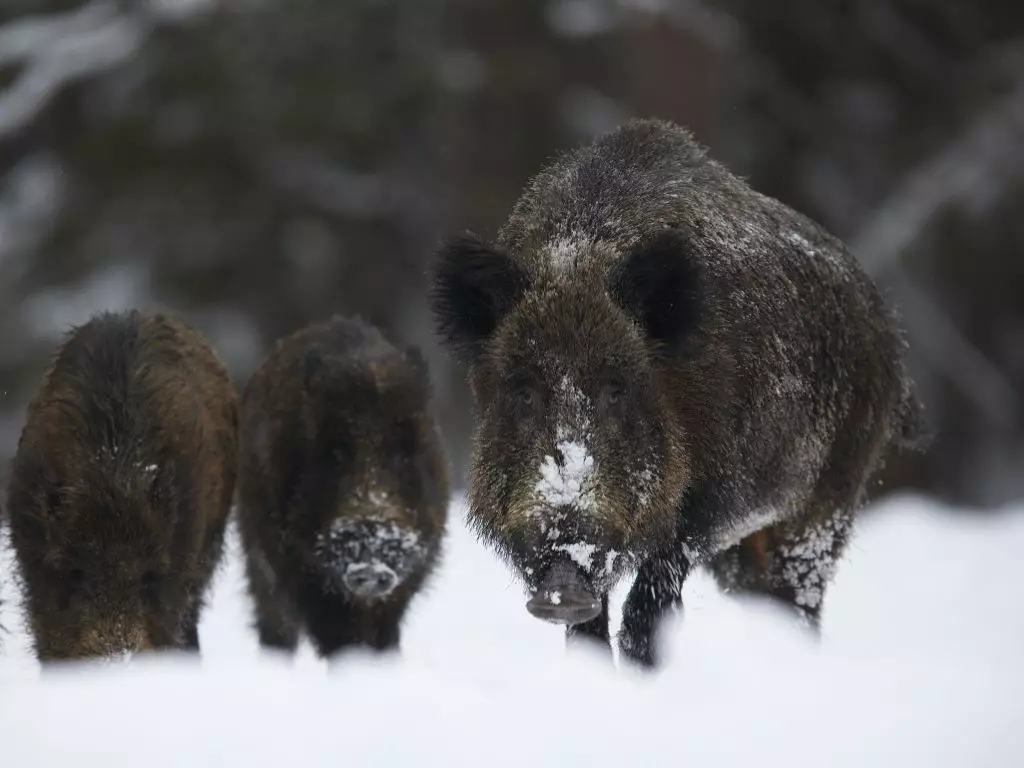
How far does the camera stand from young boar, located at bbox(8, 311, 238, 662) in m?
6.23

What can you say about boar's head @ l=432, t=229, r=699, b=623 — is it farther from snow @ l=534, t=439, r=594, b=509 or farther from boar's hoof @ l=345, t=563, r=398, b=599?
boar's hoof @ l=345, t=563, r=398, b=599

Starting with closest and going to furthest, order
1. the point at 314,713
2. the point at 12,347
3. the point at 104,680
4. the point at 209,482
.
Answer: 1. the point at 314,713
2. the point at 104,680
3. the point at 209,482
4. the point at 12,347

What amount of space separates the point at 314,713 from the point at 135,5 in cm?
1503

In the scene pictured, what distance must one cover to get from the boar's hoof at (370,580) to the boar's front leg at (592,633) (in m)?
1.47

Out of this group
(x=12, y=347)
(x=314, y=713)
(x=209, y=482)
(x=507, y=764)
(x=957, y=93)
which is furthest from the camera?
(x=957, y=93)

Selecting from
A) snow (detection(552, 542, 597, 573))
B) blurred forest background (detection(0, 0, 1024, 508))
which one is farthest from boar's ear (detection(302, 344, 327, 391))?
blurred forest background (detection(0, 0, 1024, 508))

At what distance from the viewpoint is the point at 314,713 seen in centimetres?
434

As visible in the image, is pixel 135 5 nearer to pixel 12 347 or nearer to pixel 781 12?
pixel 12 347

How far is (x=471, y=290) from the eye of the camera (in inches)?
A: 221

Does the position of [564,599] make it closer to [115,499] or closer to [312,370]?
[115,499]

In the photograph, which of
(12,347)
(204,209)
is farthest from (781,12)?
(12,347)

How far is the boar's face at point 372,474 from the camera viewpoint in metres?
7.04

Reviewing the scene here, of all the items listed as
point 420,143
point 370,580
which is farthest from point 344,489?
point 420,143

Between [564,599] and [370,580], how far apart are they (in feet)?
7.45
